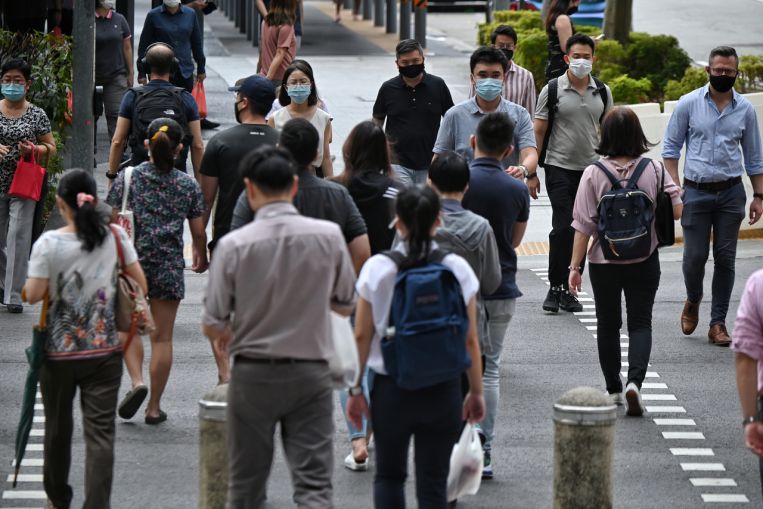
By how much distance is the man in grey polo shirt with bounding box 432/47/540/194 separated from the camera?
9852mm

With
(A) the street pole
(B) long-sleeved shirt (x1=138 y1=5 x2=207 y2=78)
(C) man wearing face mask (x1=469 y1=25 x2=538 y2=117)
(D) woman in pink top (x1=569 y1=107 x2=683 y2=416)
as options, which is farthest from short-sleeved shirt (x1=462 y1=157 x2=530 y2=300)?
(B) long-sleeved shirt (x1=138 y1=5 x2=207 y2=78)

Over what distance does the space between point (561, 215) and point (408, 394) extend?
5425mm

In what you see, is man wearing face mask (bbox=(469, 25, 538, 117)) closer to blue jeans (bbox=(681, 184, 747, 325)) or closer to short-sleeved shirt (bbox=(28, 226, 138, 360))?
blue jeans (bbox=(681, 184, 747, 325))

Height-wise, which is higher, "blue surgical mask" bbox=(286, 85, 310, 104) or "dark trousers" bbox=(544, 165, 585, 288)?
"blue surgical mask" bbox=(286, 85, 310, 104)

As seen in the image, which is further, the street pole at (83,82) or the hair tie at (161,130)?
the street pole at (83,82)

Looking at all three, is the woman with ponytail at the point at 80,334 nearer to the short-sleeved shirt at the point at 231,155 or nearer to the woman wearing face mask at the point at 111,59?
the short-sleeved shirt at the point at 231,155

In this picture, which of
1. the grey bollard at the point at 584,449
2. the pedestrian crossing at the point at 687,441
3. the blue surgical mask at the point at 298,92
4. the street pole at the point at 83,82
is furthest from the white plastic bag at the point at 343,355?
the street pole at the point at 83,82

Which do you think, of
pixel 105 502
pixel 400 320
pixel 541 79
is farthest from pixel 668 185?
pixel 541 79

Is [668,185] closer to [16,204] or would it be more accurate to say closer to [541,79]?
[16,204]

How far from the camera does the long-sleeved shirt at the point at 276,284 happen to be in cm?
585

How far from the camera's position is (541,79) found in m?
19.5

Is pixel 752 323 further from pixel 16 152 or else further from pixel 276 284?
pixel 16 152

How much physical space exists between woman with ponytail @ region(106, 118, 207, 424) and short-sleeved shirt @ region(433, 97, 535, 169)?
2.08m

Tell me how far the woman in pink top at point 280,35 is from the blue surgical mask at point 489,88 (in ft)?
19.8
